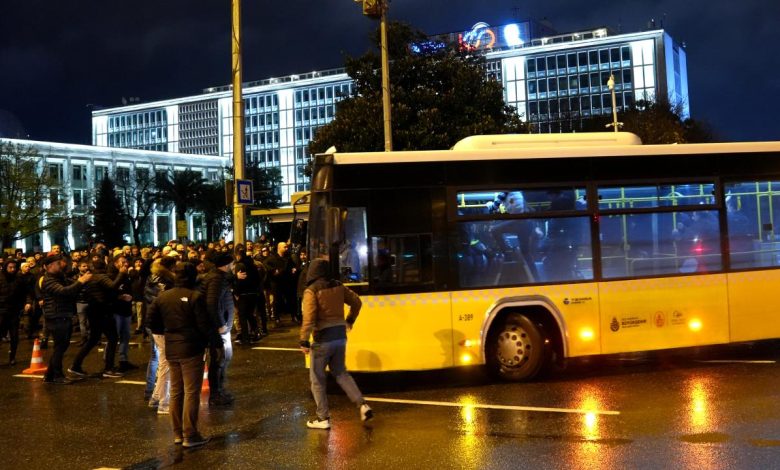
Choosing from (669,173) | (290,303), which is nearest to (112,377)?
(290,303)

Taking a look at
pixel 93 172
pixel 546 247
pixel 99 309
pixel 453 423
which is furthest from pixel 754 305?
pixel 93 172

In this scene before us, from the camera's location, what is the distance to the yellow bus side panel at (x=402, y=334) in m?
9.00

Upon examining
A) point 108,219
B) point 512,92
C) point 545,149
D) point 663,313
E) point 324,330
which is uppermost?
point 512,92

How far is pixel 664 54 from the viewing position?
10488 cm

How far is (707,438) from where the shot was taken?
22.1 feet

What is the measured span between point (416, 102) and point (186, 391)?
57.0 ft

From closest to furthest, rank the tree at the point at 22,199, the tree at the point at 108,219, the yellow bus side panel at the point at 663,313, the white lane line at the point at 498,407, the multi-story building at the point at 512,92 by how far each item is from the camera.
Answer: the white lane line at the point at 498,407 < the yellow bus side panel at the point at 663,313 < the tree at the point at 22,199 < the tree at the point at 108,219 < the multi-story building at the point at 512,92

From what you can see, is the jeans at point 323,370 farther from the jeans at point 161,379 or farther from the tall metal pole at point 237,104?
the tall metal pole at point 237,104

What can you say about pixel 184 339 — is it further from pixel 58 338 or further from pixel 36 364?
pixel 36 364

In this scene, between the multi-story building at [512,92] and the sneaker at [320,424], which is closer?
the sneaker at [320,424]

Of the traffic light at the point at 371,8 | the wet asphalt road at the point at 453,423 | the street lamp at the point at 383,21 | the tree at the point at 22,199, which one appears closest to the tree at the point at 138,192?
the tree at the point at 22,199

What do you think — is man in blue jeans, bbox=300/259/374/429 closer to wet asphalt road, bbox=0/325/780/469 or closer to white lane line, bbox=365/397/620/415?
wet asphalt road, bbox=0/325/780/469

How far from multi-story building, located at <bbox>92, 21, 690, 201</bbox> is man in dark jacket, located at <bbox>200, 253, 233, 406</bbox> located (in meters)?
77.6

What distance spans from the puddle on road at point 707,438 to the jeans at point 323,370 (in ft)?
10.3
